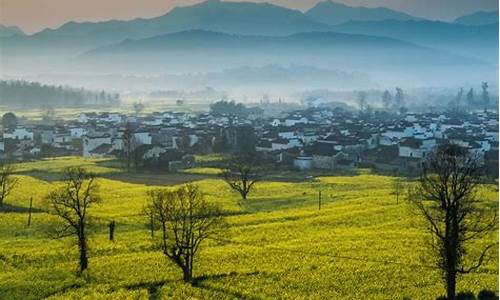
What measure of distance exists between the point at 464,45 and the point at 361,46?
94.2 metres

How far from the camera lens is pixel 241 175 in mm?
29406

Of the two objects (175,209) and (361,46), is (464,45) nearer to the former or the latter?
(175,209)

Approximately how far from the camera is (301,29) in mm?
132375

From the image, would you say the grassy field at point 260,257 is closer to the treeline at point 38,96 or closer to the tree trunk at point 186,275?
the tree trunk at point 186,275

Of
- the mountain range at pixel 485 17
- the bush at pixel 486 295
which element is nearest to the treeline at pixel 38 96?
the mountain range at pixel 485 17

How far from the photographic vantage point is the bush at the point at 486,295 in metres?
12.3

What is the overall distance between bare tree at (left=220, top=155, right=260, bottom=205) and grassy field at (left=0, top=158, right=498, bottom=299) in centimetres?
153

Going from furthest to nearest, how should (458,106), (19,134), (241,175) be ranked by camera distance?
(458,106), (19,134), (241,175)

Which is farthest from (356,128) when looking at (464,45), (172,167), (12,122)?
(12,122)

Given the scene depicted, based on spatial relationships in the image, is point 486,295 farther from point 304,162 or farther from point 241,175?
point 304,162

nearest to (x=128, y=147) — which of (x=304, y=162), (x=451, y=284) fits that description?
(x=304, y=162)

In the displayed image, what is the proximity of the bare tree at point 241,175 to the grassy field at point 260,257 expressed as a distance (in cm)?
153

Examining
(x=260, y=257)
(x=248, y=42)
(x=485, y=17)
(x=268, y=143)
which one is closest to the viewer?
(x=260, y=257)

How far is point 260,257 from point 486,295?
558cm
